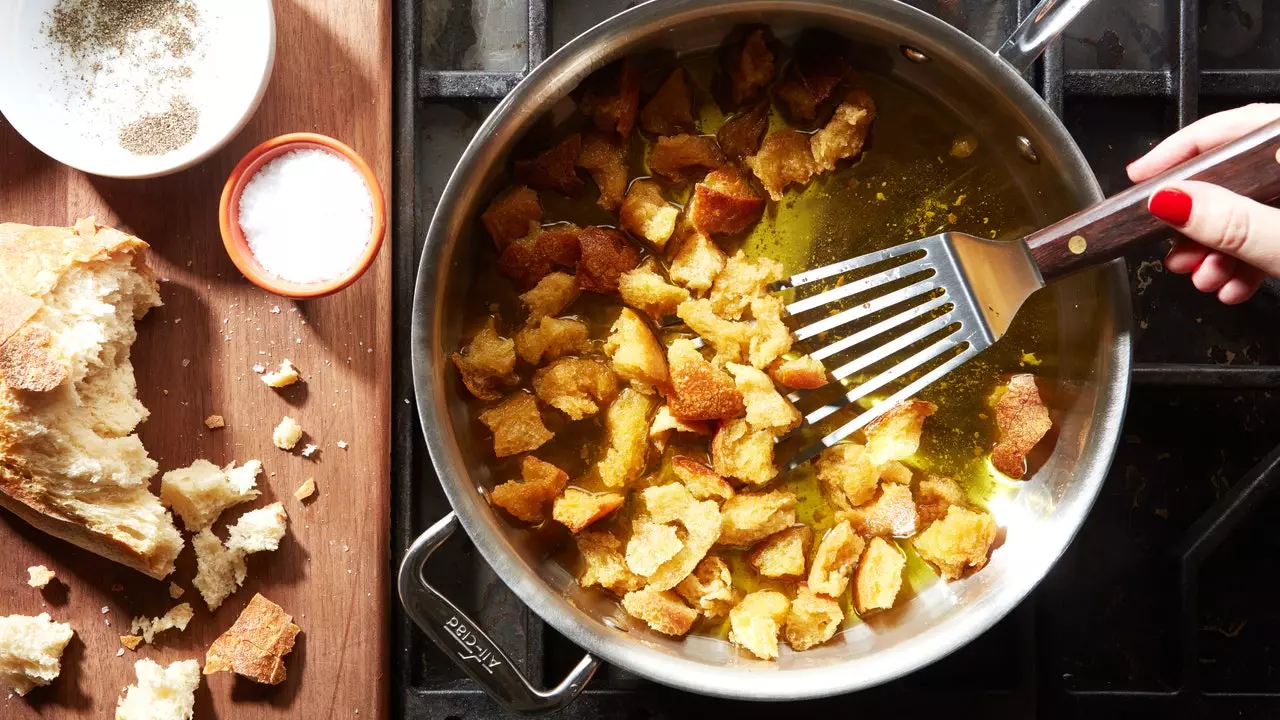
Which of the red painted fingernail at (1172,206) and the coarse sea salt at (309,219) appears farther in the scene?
the coarse sea salt at (309,219)

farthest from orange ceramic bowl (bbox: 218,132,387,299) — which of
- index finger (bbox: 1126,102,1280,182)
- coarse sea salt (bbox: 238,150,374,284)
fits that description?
index finger (bbox: 1126,102,1280,182)

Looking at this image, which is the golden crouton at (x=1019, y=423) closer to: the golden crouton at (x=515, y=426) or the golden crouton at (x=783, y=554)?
the golden crouton at (x=783, y=554)

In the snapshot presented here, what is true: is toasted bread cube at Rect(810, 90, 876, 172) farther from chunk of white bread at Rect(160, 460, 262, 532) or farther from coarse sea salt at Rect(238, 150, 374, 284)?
chunk of white bread at Rect(160, 460, 262, 532)

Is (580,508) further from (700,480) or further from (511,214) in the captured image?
(511,214)

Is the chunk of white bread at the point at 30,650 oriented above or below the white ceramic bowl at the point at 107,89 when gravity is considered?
below

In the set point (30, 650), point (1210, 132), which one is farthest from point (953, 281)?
point (30, 650)

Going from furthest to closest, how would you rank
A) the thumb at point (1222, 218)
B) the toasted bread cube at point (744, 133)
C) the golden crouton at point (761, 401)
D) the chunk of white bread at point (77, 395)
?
the toasted bread cube at point (744, 133) → the golden crouton at point (761, 401) → the chunk of white bread at point (77, 395) → the thumb at point (1222, 218)

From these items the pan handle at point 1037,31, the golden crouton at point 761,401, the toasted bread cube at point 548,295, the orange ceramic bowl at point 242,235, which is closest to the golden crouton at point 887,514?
the golden crouton at point 761,401
